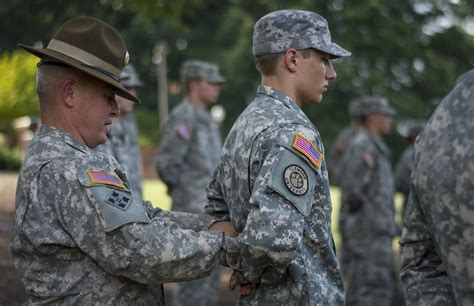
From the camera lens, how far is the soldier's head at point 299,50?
3.59 meters

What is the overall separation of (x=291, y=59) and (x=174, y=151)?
4.91 meters

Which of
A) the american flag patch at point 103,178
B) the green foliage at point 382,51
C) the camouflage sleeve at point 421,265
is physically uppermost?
the green foliage at point 382,51

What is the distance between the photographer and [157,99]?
128 feet

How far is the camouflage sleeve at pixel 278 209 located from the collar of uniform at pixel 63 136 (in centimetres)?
74

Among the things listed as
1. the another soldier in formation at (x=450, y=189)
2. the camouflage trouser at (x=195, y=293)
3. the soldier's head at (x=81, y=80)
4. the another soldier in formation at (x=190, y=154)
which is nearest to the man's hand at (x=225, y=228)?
the soldier's head at (x=81, y=80)

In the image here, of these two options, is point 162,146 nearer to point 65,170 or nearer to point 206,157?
point 206,157

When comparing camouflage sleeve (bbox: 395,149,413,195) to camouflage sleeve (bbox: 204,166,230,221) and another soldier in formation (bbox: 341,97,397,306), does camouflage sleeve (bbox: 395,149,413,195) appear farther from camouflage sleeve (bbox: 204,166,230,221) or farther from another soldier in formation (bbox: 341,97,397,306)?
camouflage sleeve (bbox: 204,166,230,221)

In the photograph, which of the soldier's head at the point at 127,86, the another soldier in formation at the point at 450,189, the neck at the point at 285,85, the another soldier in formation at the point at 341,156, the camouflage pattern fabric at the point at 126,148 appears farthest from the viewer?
the another soldier in formation at the point at 341,156

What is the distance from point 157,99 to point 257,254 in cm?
3633

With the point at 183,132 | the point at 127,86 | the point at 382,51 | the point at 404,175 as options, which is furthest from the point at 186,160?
the point at 382,51

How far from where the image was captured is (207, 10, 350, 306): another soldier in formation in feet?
10.4

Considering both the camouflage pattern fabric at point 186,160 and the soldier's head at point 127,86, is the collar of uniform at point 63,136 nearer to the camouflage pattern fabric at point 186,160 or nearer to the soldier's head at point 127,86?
the soldier's head at point 127,86

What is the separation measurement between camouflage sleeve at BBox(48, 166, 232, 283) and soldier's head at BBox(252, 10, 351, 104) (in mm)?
993

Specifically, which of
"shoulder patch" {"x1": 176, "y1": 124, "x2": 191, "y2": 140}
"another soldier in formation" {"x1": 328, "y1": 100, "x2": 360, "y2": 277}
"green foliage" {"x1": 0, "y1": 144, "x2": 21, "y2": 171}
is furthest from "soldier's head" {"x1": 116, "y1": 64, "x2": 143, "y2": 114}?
"green foliage" {"x1": 0, "y1": 144, "x2": 21, "y2": 171}
